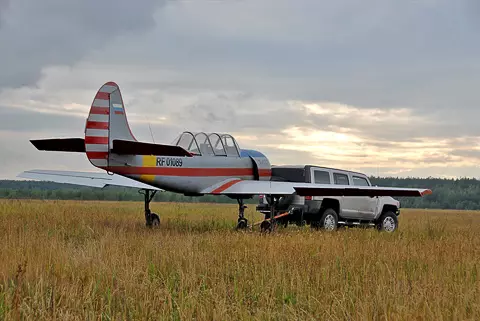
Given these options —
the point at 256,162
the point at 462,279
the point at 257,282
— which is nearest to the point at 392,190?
the point at 256,162

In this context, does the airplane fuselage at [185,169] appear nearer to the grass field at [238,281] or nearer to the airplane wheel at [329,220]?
the airplane wheel at [329,220]

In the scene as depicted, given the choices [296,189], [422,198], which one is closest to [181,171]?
[296,189]

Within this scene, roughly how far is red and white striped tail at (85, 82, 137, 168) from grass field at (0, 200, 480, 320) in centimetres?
345

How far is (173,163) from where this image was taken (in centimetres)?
1609

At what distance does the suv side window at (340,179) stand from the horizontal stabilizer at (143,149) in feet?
18.2

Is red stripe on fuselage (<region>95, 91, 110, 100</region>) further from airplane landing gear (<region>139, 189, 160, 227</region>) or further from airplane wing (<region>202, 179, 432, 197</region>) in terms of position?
airplane wing (<region>202, 179, 432, 197</region>)

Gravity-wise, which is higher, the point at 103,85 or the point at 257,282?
the point at 103,85

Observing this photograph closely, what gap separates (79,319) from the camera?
5.70m

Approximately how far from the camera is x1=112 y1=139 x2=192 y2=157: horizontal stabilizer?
14.5 meters

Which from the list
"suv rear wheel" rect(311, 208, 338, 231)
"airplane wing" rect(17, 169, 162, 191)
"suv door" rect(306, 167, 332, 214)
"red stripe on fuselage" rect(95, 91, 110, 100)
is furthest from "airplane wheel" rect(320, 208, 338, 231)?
"red stripe on fuselage" rect(95, 91, 110, 100)

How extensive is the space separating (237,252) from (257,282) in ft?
7.87

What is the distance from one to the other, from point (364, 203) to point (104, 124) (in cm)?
833

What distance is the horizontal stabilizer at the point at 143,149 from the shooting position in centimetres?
1452

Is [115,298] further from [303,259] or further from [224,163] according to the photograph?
[224,163]
